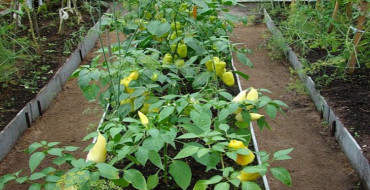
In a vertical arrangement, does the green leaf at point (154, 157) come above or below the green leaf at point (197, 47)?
below

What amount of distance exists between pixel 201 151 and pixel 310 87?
3.32m

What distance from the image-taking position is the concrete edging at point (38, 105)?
164 inches

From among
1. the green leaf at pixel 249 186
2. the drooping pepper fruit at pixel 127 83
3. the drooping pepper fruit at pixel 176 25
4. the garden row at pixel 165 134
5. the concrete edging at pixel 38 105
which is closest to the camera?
the green leaf at pixel 249 186

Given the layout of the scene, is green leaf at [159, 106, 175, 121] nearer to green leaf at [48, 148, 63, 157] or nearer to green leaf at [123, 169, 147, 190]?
green leaf at [123, 169, 147, 190]

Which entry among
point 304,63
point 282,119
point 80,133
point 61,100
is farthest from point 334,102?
point 61,100

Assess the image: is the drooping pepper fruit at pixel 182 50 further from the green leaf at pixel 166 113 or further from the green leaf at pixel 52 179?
the green leaf at pixel 52 179

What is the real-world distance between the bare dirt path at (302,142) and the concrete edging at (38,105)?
1.77m

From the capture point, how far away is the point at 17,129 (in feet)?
14.4

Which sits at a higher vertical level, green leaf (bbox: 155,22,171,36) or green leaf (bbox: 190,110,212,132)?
green leaf (bbox: 155,22,171,36)

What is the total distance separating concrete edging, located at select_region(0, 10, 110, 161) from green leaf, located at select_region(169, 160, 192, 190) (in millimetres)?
1553

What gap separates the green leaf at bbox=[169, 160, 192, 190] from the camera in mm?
2320

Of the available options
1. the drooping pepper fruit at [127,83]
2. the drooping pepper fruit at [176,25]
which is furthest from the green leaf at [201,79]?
the drooping pepper fruit at [176,25]

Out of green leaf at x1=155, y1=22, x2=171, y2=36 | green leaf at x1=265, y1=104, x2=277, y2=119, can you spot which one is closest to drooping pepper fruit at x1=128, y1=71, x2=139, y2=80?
green leaf at x1=155, y1=22, x2=171, y2=36

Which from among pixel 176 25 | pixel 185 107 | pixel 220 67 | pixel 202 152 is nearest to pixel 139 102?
pixel 185 107
